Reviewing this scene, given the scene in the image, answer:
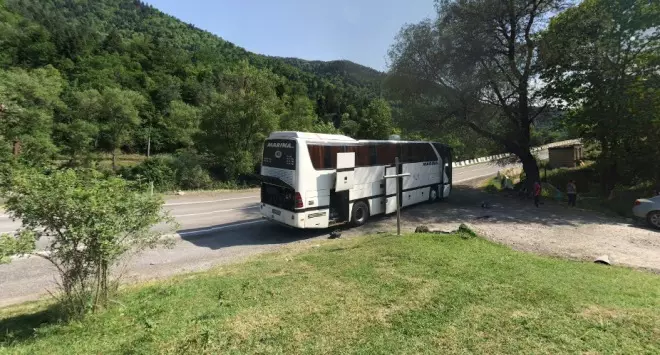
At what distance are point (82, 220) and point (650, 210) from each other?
60.7ft

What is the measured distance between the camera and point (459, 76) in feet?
63.3

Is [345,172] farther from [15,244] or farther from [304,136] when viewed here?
[15,244]

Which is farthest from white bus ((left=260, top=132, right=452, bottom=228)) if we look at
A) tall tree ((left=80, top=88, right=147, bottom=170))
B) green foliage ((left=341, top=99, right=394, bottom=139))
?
green foliage ((left=341, top=99, right=394, bottom=139))

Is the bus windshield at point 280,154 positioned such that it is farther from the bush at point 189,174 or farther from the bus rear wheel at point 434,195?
the bush at point 189,174

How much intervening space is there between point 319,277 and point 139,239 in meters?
3.16

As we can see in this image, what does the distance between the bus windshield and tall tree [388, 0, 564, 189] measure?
1254 centimetres

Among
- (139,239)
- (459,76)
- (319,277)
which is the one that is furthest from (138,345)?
(459,76)

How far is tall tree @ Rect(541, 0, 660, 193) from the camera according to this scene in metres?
17.2

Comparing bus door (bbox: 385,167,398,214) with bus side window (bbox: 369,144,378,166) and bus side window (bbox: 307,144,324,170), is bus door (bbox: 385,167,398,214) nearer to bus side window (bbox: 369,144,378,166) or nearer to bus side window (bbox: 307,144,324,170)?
bus side window (bbox: 369,144,378,166)

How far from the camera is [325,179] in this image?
1130cm

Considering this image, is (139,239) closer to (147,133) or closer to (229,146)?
(229,146)

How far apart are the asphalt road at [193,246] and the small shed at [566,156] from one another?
35.8 metres

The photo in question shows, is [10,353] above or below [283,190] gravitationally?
below

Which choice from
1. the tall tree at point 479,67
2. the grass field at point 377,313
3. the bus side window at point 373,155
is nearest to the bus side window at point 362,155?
the bus side window at point 373,155
